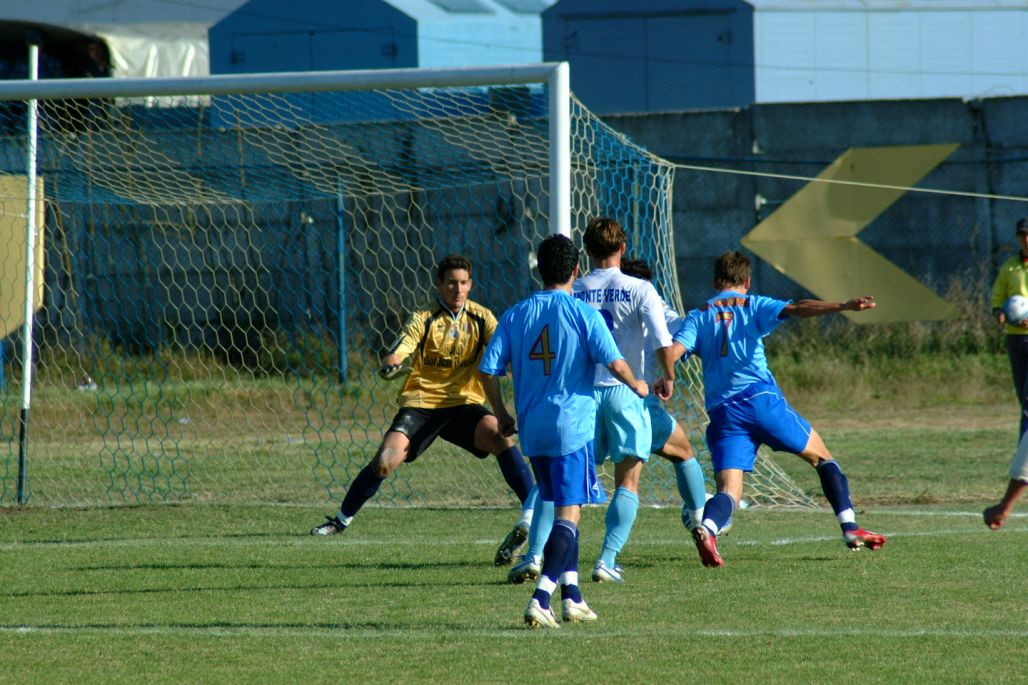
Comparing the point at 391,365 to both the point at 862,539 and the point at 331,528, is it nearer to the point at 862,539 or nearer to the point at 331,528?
the point at 331,528

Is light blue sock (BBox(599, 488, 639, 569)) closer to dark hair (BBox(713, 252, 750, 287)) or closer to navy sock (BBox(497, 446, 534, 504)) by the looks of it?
dark hair (BBox(713, 252, 750, 287))

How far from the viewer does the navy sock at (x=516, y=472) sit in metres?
8.47

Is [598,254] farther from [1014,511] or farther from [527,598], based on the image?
[1014,511]

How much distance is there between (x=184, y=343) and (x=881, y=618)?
12.5 meters

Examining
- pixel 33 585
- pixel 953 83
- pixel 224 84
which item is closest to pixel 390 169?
pixel 224 84

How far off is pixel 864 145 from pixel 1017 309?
688cm

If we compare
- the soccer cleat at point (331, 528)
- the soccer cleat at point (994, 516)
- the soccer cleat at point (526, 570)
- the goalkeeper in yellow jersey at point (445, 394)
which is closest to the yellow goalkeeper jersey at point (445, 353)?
the goalkeeper in yellow jersey at point (445, 394)

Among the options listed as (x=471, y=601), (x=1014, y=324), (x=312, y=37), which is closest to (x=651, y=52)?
(x=312, y=37)

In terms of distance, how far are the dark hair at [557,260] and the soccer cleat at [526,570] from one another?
1.39 m

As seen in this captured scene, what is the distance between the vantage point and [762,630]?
567cm

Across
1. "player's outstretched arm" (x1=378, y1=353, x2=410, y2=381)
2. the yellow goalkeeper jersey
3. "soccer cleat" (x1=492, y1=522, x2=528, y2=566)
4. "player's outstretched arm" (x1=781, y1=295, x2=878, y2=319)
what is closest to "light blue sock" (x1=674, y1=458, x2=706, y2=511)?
"soccer cleat" (x1=492, y1=522, x2=528, y2=566)

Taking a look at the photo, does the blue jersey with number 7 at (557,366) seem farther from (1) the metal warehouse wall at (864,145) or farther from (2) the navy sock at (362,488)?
(1) the metal warehouse wall at (864,145)

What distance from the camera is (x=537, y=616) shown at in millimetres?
5715

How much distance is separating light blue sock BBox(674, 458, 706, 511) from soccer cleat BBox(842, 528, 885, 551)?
0.92 m
